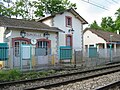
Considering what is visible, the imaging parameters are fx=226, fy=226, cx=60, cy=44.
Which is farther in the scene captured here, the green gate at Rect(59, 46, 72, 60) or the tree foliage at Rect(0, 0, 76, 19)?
the tree foliage at Rect(0, 0, 76, 19)

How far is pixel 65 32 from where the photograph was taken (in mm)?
28422

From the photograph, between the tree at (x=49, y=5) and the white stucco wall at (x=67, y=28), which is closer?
the white stucco wall at (x=67, y=28)

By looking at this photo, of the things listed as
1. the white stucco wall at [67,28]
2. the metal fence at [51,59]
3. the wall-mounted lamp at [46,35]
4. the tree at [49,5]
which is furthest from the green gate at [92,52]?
the tree at [49,5]

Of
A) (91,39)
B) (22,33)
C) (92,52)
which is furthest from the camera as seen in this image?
(91,39)

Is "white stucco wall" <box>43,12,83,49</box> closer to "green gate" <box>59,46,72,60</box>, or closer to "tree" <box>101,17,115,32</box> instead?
"green gate" <box>59,46,72,60</box>

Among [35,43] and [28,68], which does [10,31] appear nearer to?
[35,43]

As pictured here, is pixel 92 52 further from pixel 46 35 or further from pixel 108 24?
pixel 108 24

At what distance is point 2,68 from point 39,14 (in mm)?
33274

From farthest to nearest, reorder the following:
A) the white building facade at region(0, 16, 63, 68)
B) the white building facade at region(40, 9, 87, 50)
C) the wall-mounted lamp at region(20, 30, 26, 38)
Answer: the white building facade at region(40, 9, 87, 50) < the wall-mounted lamp at region(20, 30, 26, 38) < the white building facade at region(0, 16, 63, 68)

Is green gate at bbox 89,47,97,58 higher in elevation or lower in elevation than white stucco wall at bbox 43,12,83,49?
lower

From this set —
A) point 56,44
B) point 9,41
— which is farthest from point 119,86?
point 56,44

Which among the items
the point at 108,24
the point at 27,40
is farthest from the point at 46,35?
the point at 108,24

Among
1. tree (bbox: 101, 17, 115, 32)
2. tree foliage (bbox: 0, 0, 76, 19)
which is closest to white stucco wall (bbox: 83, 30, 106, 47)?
tree foliage (bbox: 0, 0, 76, 19)

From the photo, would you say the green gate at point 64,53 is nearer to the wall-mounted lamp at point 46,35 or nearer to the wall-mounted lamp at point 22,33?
the wall-mounted lamp at point 46,35
